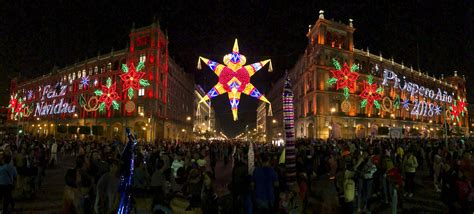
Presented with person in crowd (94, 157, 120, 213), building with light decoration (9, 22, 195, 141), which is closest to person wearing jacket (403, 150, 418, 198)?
person in crowd (94, 157, 120, 213)

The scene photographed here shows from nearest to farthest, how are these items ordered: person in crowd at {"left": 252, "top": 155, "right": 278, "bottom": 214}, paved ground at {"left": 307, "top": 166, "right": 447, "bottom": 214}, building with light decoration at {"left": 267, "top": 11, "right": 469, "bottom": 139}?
person in crowd at {"left": 252, "top": 155, "right": 278, "bottom": 214} < paved ground at {"left": 307, "top": 166, "right": 447, "bottom": 214} < building with light decoration at {"left": 267, "top": 11, "right": 469, "bottom": 139}

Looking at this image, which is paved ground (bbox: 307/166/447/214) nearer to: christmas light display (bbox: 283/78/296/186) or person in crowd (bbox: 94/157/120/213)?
christmas light display (bbox: 283/78/296/186)

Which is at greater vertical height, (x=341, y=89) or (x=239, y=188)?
(x=341, y=89)

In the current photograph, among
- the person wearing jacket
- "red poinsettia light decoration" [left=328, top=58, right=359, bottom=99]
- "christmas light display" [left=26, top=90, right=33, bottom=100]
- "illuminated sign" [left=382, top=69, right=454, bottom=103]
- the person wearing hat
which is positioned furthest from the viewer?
"christmas light display" [left=26, top=90, right=33, bottom=100]

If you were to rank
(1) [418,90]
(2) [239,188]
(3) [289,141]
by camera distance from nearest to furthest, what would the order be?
(2) [239,188] → (3) [289,141] → (1) [418,90]

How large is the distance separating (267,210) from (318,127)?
4610 centimetres

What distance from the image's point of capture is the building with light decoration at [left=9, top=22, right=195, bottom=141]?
50156 mm

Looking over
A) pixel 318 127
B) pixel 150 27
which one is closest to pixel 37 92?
pixel 150 27

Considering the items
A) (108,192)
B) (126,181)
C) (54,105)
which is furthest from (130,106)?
(108,192)

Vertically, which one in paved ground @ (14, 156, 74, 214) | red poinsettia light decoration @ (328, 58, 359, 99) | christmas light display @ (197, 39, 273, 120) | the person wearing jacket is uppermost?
red poinsettia light decoration @ (328, 58, 359, 99)

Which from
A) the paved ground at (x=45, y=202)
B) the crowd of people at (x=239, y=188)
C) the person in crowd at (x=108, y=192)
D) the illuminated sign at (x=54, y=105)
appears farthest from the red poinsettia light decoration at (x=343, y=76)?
the illuminated sign at (x=54, y=105)

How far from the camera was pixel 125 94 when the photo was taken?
5638 cm

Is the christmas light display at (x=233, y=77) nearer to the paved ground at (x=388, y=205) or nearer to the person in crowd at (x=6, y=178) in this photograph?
the paved ground at (x=388, y=205)

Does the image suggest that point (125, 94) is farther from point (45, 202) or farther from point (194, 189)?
point (194, 189)
